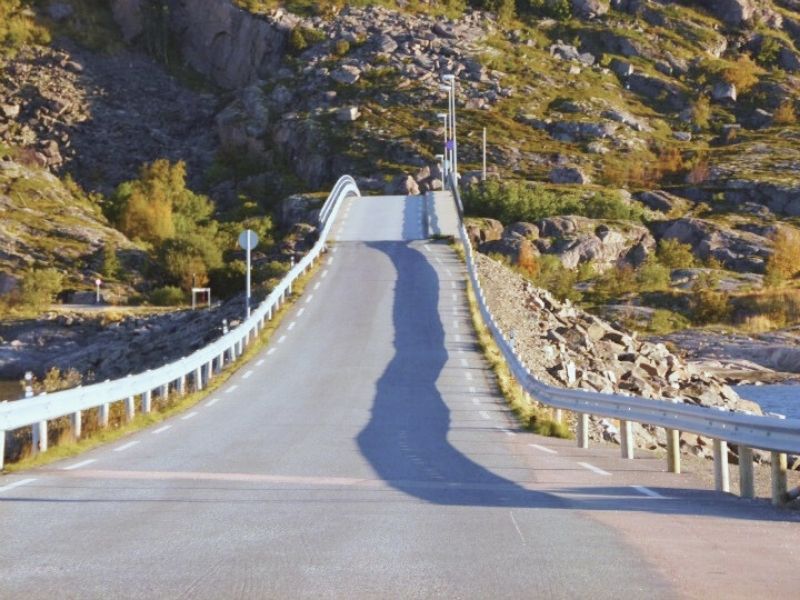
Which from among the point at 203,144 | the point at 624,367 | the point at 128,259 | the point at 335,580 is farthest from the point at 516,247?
the point at 335,580

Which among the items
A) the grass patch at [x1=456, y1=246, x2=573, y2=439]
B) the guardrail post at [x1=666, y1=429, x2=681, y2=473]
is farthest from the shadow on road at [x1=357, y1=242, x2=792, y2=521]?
the guardrail post at [x1=666, y1=429, x2=681, y2=473]

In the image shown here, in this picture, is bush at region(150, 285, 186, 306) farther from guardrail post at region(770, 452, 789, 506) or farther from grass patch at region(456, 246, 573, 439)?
guardrail post at region(770, 452, 789, 506)

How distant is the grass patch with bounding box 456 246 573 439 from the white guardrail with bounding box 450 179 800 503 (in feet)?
1.20

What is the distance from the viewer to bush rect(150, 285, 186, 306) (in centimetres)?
6009

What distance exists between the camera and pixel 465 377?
28094mm

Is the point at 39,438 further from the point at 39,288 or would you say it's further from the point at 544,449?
the point at 39,288

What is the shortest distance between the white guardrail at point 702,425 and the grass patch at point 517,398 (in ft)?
1.20

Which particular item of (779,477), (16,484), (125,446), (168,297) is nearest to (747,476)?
(779,477)

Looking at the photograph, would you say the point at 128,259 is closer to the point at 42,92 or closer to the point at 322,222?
the point at 322,222

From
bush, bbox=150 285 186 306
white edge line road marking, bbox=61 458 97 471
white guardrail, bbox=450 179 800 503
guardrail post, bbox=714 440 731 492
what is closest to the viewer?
white guardrail, bbox=450 179 800 503

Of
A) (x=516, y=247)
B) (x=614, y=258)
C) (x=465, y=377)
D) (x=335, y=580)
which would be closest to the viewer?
(x=335, y=580)

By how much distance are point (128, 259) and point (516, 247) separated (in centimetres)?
2043

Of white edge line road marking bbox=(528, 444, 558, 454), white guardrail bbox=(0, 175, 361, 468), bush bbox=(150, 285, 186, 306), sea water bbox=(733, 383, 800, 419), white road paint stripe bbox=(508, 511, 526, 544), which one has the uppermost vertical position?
bush bbox=(150, 285, 186, 306)

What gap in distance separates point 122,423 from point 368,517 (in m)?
10.9
